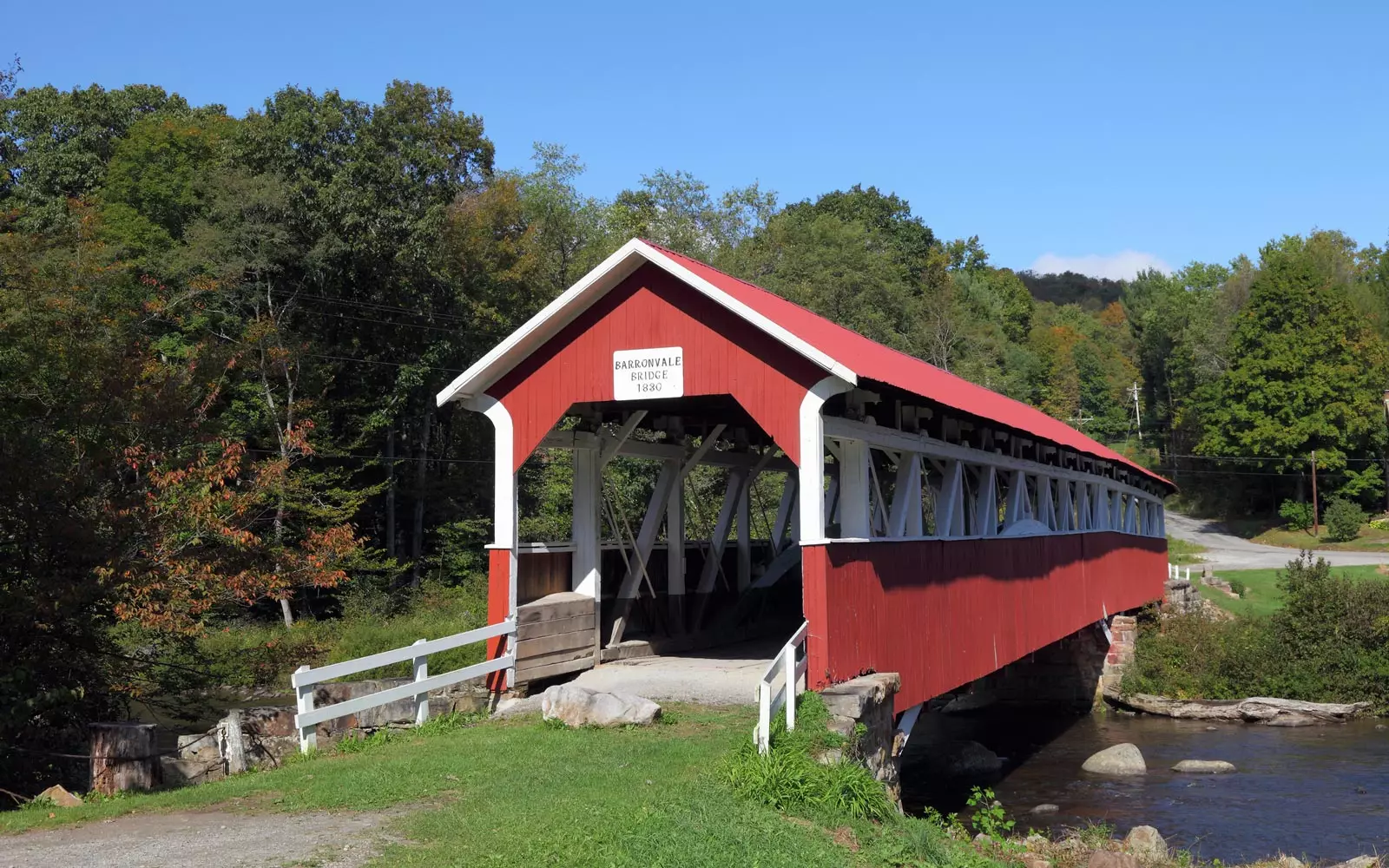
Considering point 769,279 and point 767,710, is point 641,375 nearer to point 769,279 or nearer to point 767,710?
point 767,710

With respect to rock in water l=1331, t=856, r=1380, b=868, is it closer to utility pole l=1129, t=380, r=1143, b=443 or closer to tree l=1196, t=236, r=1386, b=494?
tree l=1196, t=236, r=1386, b=494

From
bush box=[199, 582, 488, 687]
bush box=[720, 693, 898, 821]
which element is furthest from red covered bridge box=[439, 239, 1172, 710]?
bush box=[199, 582, 488, 687]

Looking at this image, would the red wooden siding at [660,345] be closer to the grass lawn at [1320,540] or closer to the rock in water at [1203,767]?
the rock in water at [1203,767]

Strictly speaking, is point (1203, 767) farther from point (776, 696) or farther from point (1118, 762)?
point (776, 696)

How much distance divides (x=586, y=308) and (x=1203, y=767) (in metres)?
14.4

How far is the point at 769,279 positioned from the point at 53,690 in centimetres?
3913

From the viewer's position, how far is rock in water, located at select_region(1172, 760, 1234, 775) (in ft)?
70.2

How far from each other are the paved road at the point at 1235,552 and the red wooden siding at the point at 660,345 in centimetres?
3587

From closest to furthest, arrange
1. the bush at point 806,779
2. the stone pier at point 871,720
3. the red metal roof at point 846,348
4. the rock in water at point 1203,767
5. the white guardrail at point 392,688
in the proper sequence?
the bush at point 806,779 < the stone pier at point 871,720 < the white guardrail at point 392,688 < the red metal roof at point 846,348 < the rock in water at point 1203,767

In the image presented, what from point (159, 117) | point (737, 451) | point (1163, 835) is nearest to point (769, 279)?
point (159, 117)

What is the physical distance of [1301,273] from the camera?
60469mm

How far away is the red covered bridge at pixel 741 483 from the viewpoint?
41.0ft

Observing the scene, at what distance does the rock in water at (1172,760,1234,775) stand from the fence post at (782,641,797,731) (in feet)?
44.7

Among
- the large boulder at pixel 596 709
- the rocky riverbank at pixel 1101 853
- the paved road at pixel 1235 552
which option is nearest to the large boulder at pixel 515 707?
the large boulder at pixel 596 709
